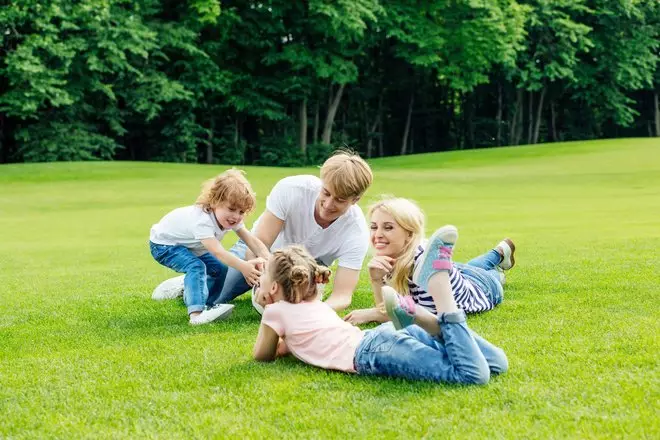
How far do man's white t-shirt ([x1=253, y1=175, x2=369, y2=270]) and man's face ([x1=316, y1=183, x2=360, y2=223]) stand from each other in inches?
5.5

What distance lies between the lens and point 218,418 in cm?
370

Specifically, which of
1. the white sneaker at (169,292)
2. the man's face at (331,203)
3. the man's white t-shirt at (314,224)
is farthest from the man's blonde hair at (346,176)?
the white sneaker at (169,292)

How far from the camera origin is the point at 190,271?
6422 mm

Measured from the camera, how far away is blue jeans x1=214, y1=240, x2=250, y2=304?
6.81 m

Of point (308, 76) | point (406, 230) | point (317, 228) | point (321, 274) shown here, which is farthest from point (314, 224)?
point (308, 76)

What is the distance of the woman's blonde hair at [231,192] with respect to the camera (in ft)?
19.7

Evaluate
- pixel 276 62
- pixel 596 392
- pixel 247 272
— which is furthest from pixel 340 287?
pixel 276 62

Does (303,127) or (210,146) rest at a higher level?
(303,127)

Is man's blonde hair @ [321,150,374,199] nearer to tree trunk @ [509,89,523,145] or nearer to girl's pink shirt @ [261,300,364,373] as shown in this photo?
girl's pink shirt @ [261,300,364,373]

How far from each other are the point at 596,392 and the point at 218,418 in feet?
5.62

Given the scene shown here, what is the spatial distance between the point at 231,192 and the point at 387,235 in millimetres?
1335

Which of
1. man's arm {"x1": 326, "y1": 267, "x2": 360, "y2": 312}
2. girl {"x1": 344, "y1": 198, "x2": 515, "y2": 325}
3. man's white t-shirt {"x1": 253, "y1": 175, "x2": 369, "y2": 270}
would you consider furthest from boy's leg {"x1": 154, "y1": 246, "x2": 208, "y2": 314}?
girl {"x1": 344, "y1": 198, "x2": 515, "y2": 325}

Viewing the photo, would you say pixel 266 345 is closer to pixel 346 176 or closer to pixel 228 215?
pixel 346 176

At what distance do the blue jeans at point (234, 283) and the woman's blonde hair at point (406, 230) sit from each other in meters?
1.85
